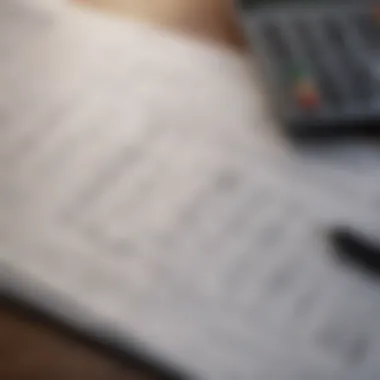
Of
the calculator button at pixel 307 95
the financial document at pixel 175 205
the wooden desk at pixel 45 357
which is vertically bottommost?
the wooden desk at pixel 45 357

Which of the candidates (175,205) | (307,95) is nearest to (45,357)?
(175,205)

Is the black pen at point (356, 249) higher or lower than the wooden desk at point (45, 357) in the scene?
higher

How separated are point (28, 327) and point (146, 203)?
13 centimetres

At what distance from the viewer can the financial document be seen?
1.82 ft

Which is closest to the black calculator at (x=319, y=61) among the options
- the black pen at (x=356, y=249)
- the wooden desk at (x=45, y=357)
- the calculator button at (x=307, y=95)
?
the calculator button at (x=307, y=95)

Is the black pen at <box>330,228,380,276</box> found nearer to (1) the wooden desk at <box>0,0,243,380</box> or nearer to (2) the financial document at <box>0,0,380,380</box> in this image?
(2) the financial document at <box>0,0,380,380</box>

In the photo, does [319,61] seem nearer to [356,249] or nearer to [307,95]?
[307,95]

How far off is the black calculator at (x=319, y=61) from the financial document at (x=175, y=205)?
2 centimetres

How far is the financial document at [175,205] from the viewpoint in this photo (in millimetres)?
555

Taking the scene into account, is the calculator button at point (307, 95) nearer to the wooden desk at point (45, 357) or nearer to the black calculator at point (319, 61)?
the black calculator at point (319, 61)

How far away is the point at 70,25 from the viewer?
0.81 metres

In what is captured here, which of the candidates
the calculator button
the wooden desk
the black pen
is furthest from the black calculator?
the wooden desk

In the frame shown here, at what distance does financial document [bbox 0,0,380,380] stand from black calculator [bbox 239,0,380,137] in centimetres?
2

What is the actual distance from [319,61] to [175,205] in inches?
7.6
